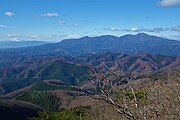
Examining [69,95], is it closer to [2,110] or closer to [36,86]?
[36,86]

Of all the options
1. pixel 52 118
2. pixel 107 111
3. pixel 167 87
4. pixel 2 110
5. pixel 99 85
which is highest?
pixel 99 85

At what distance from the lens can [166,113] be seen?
317 inches

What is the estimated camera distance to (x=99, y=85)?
6.04 meters

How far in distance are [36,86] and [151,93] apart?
188024mm

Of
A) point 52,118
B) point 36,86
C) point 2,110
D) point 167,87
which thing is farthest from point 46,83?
point 167,87

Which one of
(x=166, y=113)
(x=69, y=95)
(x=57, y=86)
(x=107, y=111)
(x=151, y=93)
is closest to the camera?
(x=151, y=93)

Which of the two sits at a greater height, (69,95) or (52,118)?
(52,118)

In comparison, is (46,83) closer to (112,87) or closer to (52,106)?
(52,106)

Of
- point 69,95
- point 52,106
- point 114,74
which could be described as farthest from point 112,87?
point 69,95

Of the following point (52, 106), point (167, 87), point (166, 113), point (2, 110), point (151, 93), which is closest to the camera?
point (151, 93)

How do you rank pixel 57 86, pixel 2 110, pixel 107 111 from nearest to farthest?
1. pixel 107 111
2. pixel 2 110
3. pixel 57 86

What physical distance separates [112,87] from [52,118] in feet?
96.3

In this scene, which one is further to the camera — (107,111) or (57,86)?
(57,86)

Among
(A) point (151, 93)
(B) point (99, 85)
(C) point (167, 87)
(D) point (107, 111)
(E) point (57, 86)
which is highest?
(B) point (99, 85)
